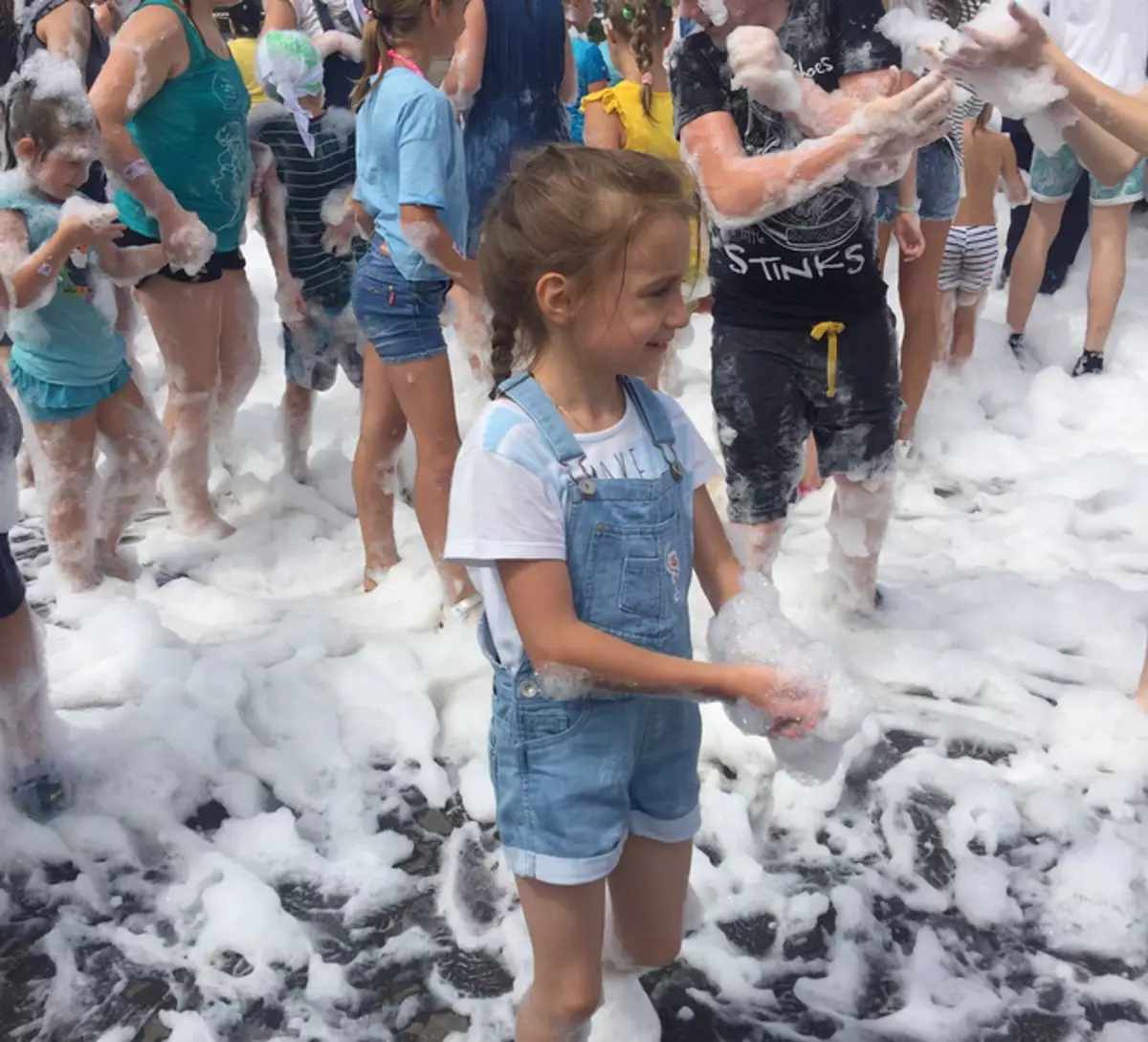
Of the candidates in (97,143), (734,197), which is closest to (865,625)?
(734,197)

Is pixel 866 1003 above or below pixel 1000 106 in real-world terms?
below

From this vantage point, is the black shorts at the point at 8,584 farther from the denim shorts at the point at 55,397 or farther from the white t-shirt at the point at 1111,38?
the white t-shirt at the point at 1111,38

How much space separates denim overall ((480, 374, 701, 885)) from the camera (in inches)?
64.2

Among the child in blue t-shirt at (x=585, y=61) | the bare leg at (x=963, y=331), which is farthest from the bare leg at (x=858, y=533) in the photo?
the child in blue t-shirt at (x=585, y=61)

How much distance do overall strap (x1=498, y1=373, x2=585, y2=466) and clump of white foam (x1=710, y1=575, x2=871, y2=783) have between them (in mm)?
400

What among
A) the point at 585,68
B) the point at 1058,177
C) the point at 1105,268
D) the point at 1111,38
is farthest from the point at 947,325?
the point at 585,68

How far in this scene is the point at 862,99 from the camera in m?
2.57

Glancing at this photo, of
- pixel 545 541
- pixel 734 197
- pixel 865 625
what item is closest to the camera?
pixel 545 541

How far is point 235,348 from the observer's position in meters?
4.16

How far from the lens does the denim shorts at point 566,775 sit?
167 centimetres

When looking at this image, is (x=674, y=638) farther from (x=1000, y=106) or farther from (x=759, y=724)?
(x=1000, y=106)

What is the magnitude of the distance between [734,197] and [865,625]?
1.53m

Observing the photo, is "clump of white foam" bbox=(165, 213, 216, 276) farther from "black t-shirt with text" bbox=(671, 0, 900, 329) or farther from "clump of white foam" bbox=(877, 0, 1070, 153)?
"clump of white foam" bbox=(877, 0, 1070, 153)

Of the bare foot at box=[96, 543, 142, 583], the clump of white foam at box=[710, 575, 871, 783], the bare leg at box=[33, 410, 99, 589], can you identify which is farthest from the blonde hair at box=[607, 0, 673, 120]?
the clump of white foam at box=[710, 575, 871, 783]
